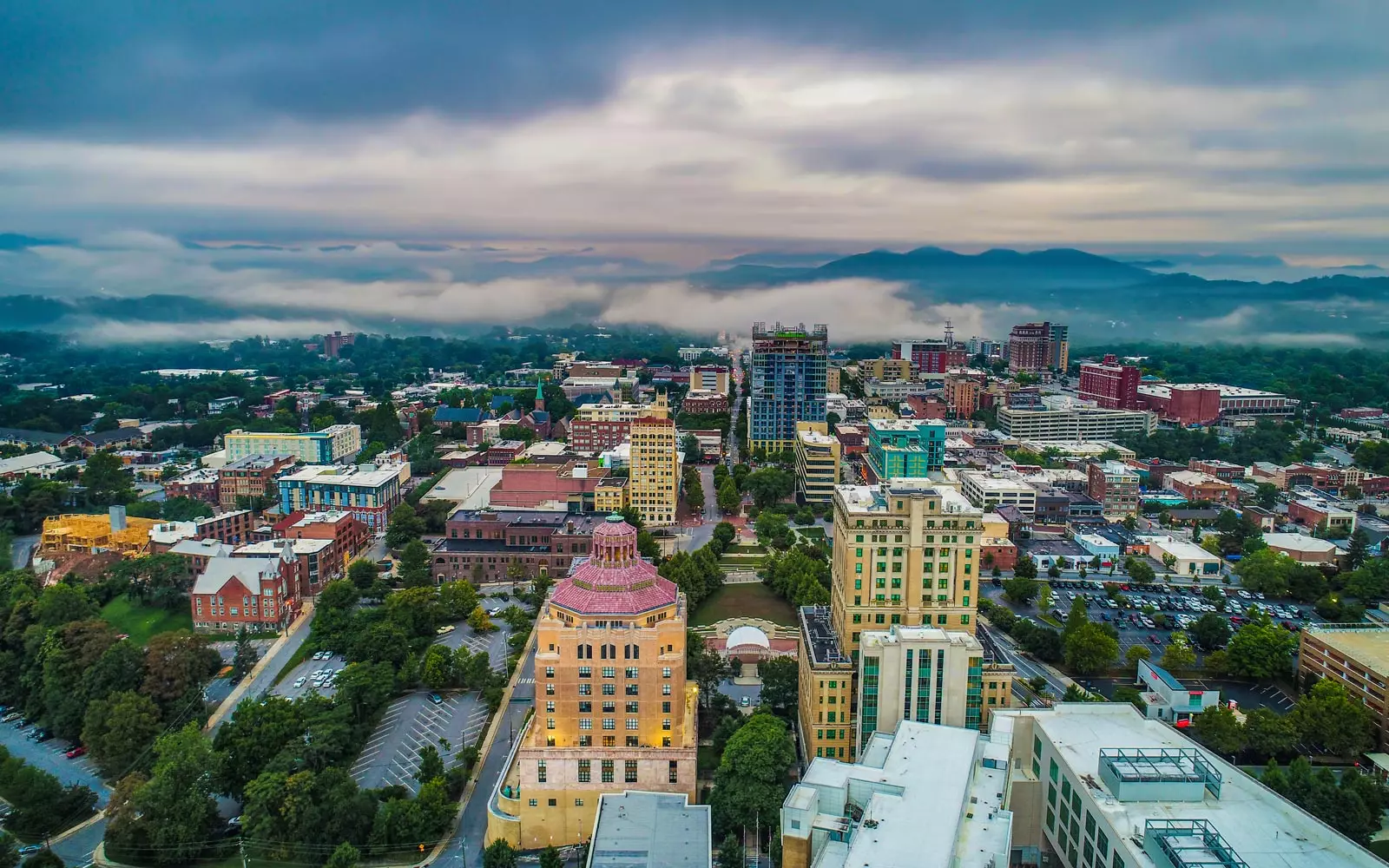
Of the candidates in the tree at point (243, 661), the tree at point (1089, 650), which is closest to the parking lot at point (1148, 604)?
the tree at point (1089, 650)

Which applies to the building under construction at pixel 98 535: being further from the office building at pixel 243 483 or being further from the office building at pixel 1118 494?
the office building at pixel 1118 494

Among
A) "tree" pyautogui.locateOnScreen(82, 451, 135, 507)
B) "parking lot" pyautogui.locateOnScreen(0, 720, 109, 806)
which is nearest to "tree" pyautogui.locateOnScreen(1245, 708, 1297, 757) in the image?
"parking lot" pyautogui.locateOnScreen(0, 720, 109, 806)

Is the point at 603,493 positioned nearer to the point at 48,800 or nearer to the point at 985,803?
the point at 48,800

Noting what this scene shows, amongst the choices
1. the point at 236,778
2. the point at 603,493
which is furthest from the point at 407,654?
the point at 603,493

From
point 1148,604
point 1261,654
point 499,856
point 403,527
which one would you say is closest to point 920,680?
point 499,856

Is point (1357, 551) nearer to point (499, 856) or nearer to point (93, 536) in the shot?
point (499, 856)
